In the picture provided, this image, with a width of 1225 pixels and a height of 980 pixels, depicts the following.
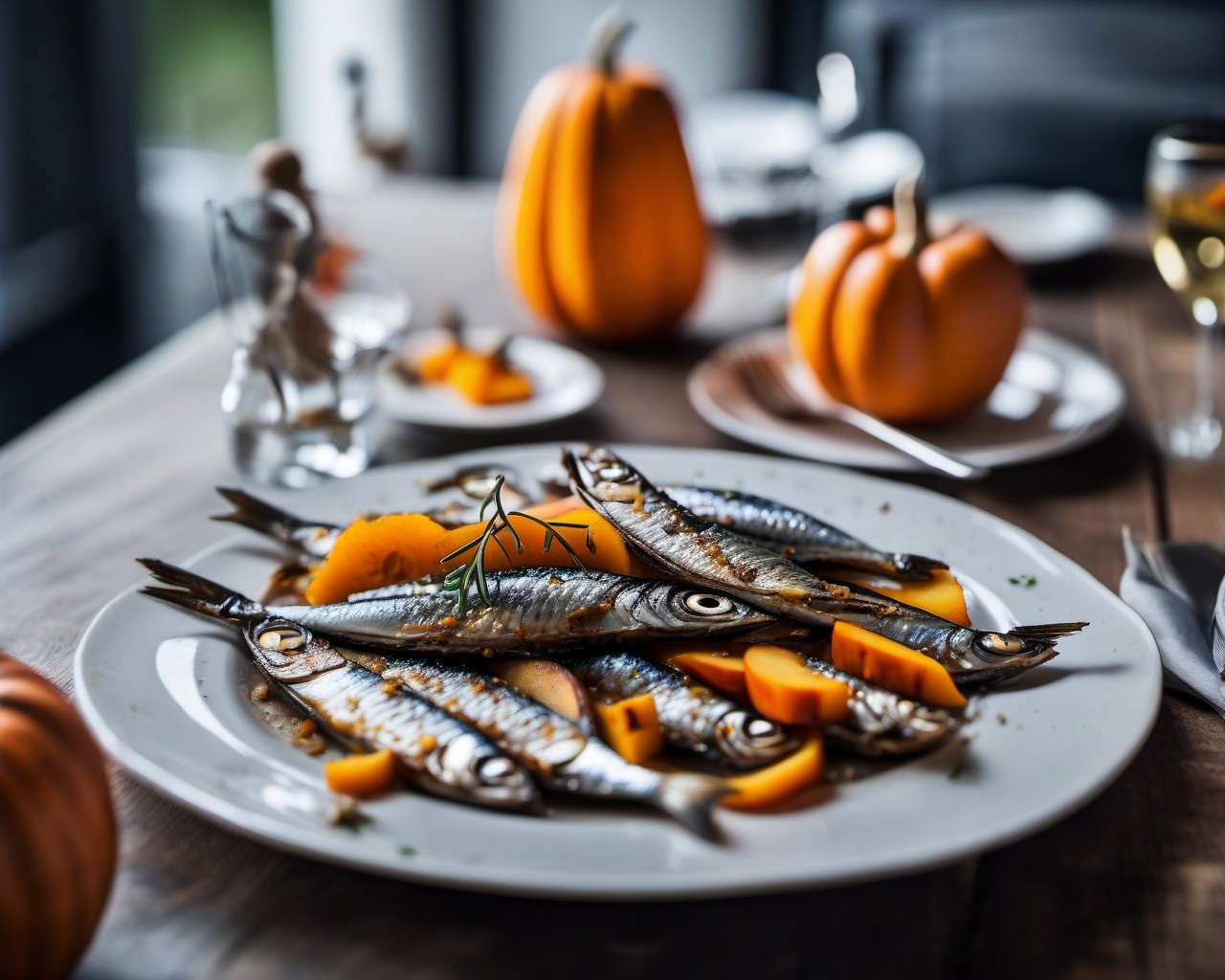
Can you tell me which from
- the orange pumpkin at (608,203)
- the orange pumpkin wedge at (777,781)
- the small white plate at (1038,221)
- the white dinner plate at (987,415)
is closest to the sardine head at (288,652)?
the orange pumpkin wedge at (777,781)

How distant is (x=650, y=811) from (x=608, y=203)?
1.21 metres

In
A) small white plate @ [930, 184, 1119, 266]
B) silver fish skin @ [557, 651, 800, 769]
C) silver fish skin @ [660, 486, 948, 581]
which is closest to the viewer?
silver fish skin @ [557, 651, 800, 769]

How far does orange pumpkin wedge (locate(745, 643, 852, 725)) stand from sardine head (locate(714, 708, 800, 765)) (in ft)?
0.05

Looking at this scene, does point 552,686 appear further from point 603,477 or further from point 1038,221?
point 1038,221

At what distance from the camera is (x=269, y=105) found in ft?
17.9

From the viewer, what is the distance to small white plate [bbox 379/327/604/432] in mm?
1531

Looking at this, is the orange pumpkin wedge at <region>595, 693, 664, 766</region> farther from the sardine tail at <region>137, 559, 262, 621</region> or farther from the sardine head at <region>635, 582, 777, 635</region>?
the sardine tail at <region>137, 559, 262, 621</region>

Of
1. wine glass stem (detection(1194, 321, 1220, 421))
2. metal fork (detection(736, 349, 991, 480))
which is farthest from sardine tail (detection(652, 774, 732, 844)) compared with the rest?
wine glass stem (detection(1194, 321, 1220, 421))

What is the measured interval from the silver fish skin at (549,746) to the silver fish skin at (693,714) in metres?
0.03

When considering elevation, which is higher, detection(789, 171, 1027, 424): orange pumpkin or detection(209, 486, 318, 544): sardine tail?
detection(789, 171, 1027, 424): orange pumpkin

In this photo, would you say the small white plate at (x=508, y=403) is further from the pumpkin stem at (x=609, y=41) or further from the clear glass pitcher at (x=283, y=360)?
the pumpkin stem at (x=609, y=41)

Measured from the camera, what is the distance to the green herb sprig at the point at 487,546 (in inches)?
35.8

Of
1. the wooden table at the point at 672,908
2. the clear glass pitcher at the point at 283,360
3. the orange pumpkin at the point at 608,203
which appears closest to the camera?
the wooden table at the point at 672,908

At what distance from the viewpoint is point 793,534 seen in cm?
109
